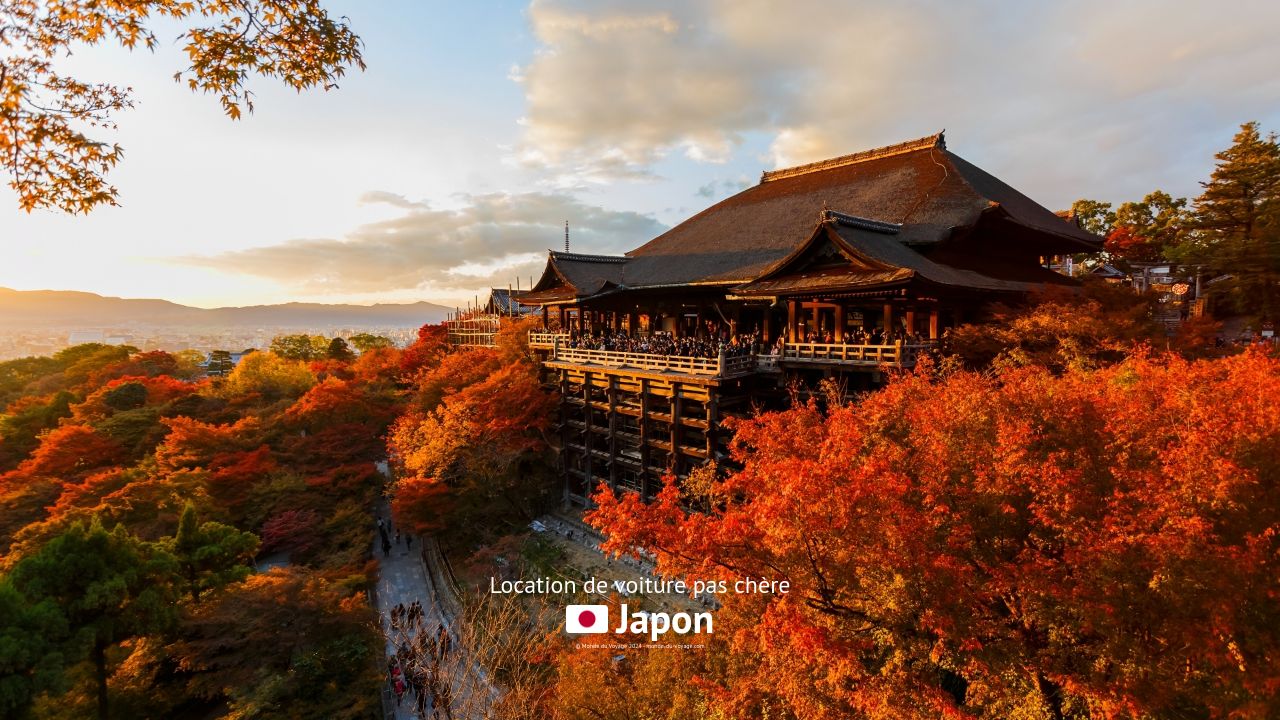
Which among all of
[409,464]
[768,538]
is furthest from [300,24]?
[409,464]

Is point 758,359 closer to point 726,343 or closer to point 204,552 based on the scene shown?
point 726,343

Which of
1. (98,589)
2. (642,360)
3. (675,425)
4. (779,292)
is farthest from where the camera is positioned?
(642,360)

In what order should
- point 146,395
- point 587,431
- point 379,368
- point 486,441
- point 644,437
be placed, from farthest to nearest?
1. point 379,368
2. point 146,395
3. point 587,431
4. point 486,441
5. point 644,437

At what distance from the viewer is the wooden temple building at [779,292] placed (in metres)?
16.7

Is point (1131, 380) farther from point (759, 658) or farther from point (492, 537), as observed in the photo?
point (492, 537)

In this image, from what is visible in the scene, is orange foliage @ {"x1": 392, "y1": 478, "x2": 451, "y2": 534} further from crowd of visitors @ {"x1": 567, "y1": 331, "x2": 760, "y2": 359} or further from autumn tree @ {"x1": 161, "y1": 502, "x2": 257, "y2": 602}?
crowd of visitors @ {"x1": 567, "y1": 331, "x2": 760, "y2": 359}

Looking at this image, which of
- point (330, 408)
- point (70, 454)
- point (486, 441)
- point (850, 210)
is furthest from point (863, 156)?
point (70, 454)

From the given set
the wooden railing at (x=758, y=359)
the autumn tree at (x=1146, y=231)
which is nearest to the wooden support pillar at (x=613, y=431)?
the wooden railing at (x=758, y=359)

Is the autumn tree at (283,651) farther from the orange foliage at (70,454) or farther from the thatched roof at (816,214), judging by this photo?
the orange foliage at (70,454)

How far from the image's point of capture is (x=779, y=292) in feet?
56.7

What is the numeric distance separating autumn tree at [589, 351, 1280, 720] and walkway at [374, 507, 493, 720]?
210 inches

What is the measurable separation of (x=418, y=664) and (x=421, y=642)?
12.4 feet

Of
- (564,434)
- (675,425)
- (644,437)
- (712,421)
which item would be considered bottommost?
(564,434)

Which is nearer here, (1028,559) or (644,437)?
(1028,559)
